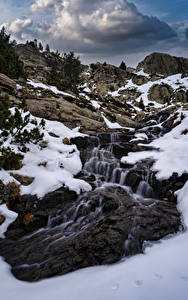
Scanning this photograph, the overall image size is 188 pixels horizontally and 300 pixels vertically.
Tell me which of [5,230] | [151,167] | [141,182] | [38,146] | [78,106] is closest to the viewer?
[5,230]

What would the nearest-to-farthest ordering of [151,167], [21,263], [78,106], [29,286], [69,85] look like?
1. [29,286]
2. [21,263]
3. [151,167]
4. [78,106]
5. [69,85]

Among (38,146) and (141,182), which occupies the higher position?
(38,146)

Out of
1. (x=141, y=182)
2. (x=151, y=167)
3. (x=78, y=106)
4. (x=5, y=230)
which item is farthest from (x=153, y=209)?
(x=78, y=106)

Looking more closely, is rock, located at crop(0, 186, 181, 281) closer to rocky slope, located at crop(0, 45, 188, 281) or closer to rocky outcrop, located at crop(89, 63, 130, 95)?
rocky slope, located at crop(0, 45, 188, 281)

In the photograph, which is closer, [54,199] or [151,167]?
[54,199]

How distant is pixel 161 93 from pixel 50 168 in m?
67.3

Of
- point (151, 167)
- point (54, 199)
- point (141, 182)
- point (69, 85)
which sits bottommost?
point (54, 199)

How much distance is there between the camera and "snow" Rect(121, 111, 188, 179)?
368 inches

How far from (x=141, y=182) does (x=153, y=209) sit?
2.50m

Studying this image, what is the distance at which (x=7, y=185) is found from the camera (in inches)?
304

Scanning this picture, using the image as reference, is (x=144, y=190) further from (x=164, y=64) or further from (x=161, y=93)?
(x=164, y=64)

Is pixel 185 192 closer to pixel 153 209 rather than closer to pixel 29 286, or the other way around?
pixel 153 209

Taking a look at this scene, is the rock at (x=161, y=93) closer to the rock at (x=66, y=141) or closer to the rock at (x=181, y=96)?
the rock at (x=181, y=96)

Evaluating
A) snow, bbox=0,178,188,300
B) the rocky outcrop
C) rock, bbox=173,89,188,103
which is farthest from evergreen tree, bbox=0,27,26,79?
rock, bbox=173,89,188,103
